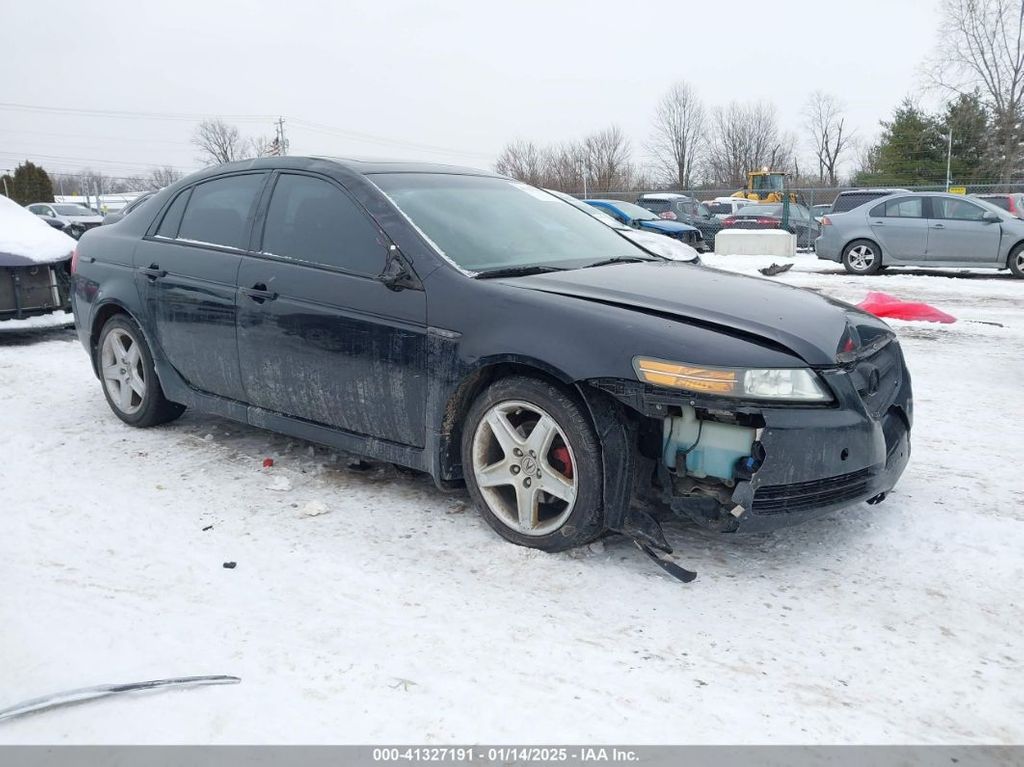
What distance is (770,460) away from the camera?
2.97m

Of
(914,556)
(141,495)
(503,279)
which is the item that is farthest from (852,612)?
(141,495)

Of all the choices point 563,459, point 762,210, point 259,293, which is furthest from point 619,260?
point 762,210

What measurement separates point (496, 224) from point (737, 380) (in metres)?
1.61

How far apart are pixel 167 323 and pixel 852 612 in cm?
372

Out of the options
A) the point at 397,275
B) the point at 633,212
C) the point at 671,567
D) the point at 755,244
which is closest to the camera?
the point at 671,567

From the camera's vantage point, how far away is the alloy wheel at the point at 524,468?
326 cm

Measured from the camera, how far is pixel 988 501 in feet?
12.6

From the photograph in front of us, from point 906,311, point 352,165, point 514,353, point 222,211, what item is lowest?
point 906,311

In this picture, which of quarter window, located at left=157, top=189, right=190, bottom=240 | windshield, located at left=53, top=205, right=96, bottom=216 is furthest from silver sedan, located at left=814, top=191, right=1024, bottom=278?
windshield, located at left=53, top=205, right=96, bottom=216

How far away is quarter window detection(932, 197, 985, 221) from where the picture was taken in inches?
572

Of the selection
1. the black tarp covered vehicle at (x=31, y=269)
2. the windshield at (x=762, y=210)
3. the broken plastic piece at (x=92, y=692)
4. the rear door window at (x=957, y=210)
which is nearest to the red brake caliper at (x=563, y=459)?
the broken plastic piece at (x=92, y=692)

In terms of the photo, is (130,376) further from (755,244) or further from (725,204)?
(725,204)
